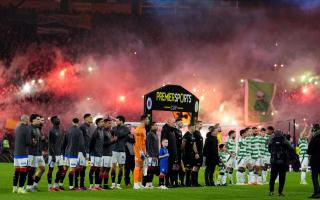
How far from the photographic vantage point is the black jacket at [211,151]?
29266 mm

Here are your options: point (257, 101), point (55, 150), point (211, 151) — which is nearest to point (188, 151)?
point (211, 151)

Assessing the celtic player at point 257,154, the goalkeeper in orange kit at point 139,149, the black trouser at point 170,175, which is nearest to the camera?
the goalkeeper in orange kit at point 139,149

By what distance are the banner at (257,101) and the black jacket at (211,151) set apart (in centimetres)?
1957

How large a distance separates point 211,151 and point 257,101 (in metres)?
20.9

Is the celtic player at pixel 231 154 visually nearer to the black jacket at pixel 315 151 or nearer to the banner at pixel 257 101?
the black jacket at pixel 315 151

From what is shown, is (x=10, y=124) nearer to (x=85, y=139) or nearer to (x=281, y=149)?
(x=85, y=139)

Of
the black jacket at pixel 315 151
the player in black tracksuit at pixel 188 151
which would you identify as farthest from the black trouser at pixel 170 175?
the black jacket at pixel 315 151

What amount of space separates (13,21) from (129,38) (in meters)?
14.1

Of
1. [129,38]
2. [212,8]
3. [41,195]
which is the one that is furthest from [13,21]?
[41,195]

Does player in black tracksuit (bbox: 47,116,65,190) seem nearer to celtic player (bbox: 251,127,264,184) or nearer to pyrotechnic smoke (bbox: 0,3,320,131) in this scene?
celtic player (bbox: 251,127,264,184)

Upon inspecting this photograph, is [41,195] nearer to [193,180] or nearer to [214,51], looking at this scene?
[193,180]

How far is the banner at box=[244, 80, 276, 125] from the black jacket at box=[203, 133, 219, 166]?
19574 millimetres

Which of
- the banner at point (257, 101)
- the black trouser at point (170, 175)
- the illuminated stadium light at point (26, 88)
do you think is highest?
the illuminated stadium light at point (26, 88)

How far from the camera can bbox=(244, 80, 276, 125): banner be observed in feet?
161
